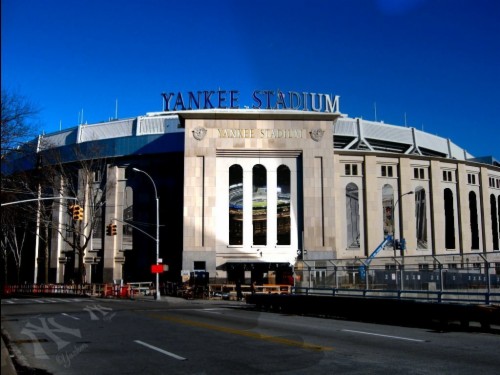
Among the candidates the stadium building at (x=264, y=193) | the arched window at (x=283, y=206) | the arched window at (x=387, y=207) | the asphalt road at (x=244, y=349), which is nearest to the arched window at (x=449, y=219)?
the stadium building at (x=264, y=193)

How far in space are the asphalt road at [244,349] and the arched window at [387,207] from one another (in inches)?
1887

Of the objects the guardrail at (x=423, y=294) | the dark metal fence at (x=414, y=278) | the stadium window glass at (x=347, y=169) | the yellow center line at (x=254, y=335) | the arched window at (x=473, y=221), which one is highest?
the stadium window glass at (x=347, y=169)

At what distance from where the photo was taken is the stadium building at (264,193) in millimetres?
60281

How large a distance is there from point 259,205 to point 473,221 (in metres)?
32.3

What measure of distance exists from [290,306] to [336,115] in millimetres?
37716

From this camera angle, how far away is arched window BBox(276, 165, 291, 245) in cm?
6062

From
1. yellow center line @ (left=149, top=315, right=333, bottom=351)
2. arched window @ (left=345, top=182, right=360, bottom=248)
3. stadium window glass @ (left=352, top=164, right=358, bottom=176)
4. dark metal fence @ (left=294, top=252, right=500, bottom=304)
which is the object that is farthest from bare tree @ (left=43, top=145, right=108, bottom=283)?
stadium window glass @ (left=352, top=164, right=358, bottom=176)

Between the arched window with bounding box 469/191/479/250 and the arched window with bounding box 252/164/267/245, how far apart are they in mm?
30803

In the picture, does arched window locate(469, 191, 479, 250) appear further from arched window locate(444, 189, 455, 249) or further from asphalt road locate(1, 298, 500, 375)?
asphalt road locate(1, 298, 500, 375)

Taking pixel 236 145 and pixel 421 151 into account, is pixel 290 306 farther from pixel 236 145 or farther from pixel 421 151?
pixel 421 151

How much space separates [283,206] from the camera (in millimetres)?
61531

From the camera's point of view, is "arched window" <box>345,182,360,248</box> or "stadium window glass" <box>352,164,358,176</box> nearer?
"arched window" <box>345,182,360,248</box>

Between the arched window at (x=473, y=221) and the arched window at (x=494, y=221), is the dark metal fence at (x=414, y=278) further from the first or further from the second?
the arched window at (x=494, y=221)

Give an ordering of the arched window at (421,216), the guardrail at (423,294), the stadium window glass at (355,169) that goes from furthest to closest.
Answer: the arched window at (421,216)
the stadium window glass at (355,169)
the guardrail at (423,294)
